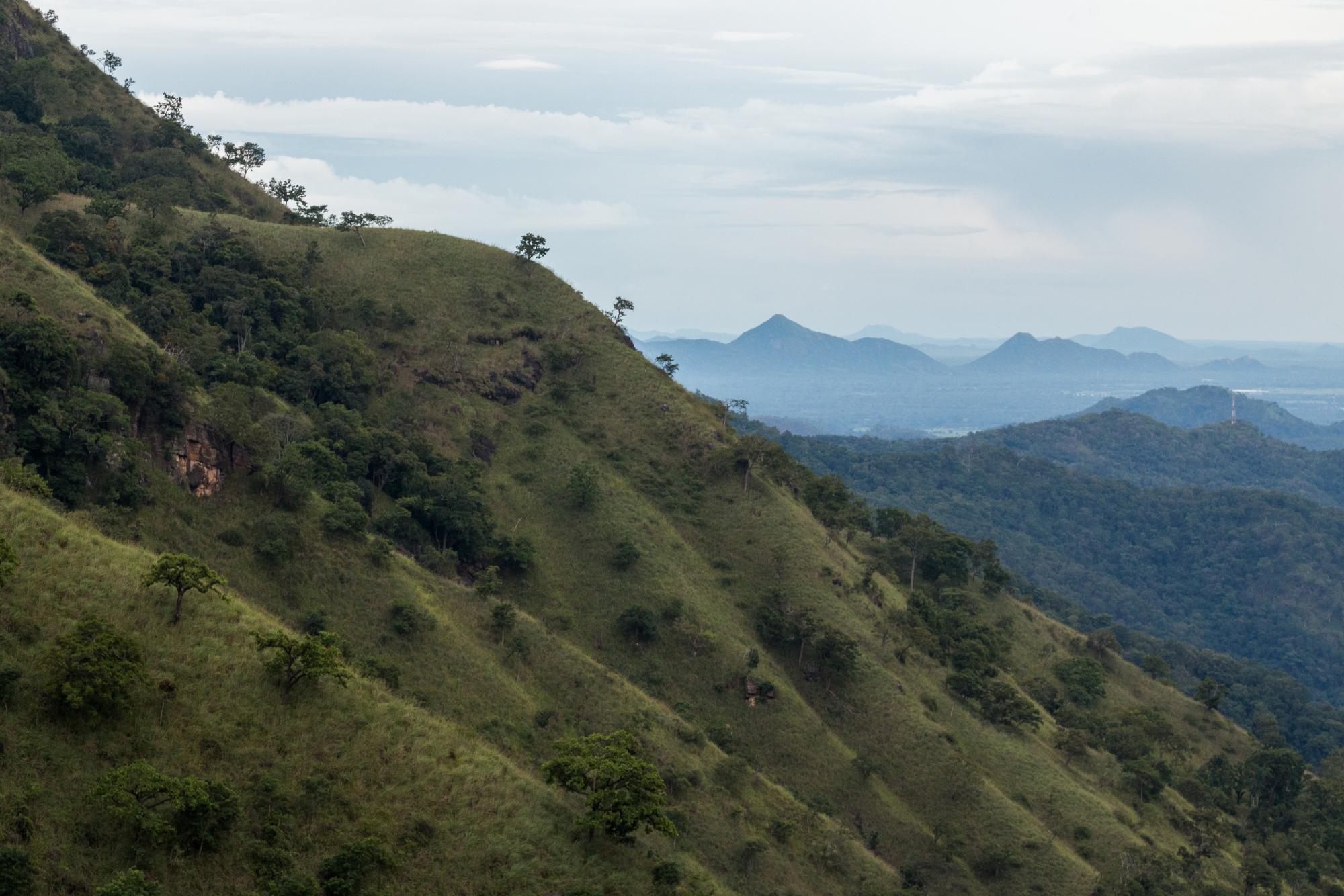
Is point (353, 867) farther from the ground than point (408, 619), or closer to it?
closer to it

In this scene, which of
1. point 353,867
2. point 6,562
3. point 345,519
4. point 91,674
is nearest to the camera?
point 91,674

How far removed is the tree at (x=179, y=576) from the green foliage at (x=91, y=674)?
128 inches

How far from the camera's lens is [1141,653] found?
136250 mm

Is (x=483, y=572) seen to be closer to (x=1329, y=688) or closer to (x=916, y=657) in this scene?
(x=916, y=657)

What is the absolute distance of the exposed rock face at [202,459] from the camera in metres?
52.9

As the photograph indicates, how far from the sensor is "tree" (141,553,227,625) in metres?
37.2

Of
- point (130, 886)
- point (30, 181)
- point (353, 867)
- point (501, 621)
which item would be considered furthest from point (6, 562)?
point (30, 181)

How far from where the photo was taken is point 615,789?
1560 inches

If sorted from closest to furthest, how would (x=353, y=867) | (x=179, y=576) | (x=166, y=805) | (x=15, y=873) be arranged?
(x=15, y=873), (x=166, y=805), (x=353, y=867), (x=179, y=576)

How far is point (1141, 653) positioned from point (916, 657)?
7926 cm

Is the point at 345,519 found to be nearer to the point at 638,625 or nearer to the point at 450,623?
the point at 450,623

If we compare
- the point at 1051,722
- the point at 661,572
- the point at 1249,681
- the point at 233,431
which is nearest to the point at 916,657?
the point at 1051,722

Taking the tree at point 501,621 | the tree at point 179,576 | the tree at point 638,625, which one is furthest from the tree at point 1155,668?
the tree at point 179,576

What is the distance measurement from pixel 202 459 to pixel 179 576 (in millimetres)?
18883
